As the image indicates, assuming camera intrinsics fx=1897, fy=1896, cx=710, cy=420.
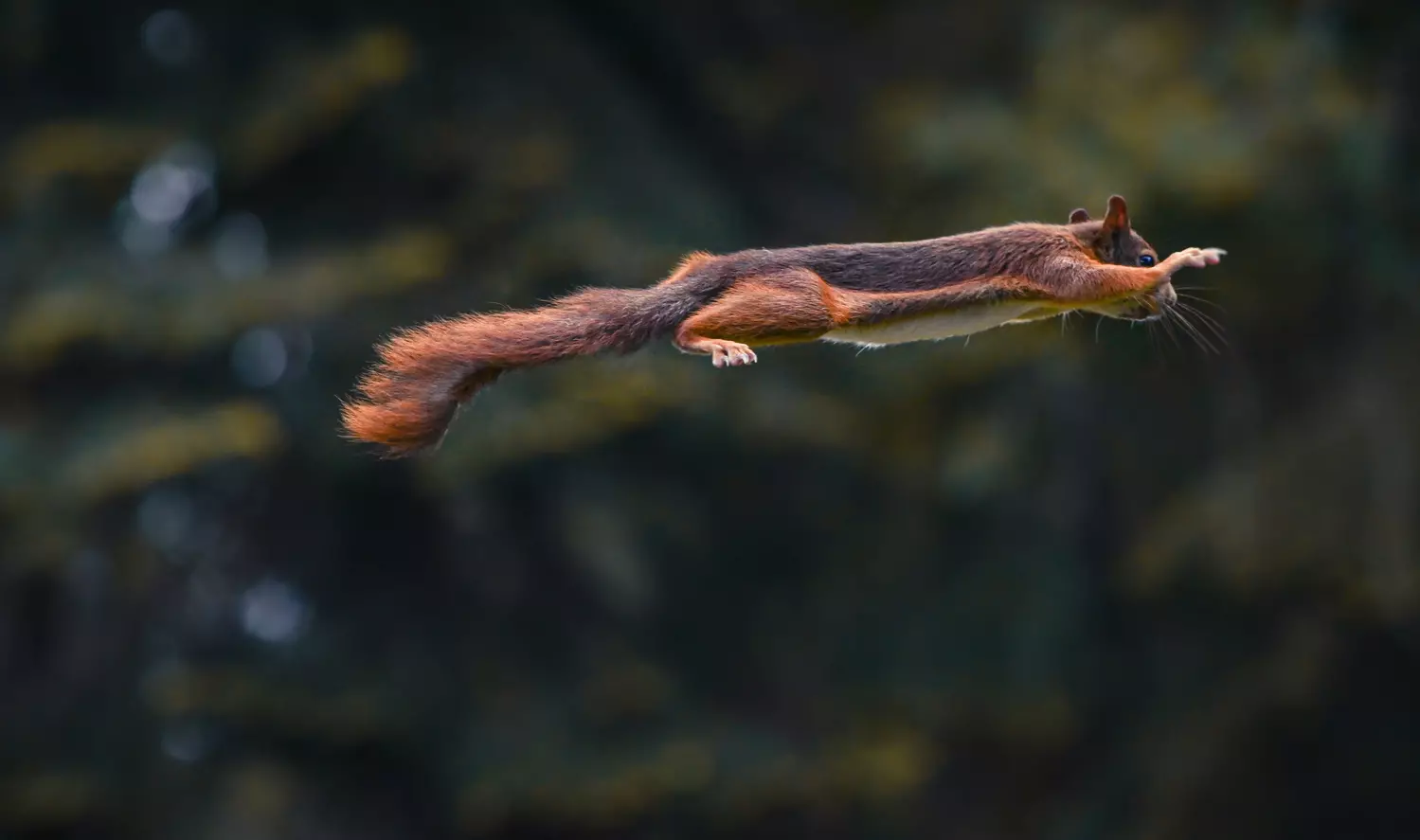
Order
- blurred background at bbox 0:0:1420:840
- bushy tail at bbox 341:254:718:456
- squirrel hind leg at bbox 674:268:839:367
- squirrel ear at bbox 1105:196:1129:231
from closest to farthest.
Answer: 1. bushy tail at bbox 341:254:718:456
2. squirrel hind leg at bbox 674:268:839:367
3. squirrel ear at bbox 1105:196:1129:231
4. blurred background at bbox 0:0:1420:840

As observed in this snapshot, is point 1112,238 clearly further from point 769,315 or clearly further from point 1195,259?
point 769,315

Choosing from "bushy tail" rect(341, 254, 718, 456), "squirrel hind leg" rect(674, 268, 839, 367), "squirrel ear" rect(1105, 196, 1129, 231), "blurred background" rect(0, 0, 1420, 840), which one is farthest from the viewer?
"blurred background" rect(0, 0, 1420, 840)

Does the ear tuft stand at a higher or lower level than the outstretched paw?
higher

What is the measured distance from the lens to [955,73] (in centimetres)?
1145

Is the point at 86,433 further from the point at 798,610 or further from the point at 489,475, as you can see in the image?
the point at 798,610

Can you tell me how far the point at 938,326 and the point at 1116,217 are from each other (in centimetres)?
43

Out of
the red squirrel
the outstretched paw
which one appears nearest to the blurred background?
the red squirrel

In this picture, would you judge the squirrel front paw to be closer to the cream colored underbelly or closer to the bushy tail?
the cream colored underbelly

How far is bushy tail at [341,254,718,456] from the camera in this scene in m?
1.88

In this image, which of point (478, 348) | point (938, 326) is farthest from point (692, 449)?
point (478, 348)

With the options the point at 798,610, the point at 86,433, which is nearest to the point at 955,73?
the point at 798,610

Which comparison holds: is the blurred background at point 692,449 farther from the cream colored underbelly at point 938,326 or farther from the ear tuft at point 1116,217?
the cream colored underbelly at point 938,326

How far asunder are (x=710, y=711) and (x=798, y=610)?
3.99 feet

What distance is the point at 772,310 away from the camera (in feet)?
6.75
